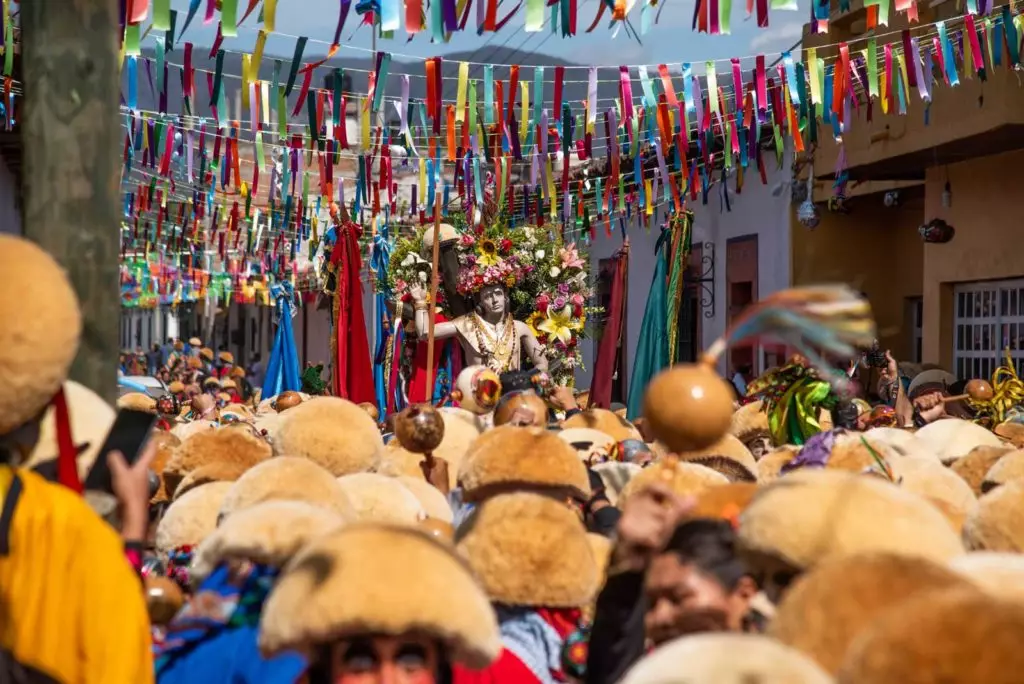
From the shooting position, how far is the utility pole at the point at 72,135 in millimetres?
3238

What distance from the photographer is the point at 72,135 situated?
3.26 m

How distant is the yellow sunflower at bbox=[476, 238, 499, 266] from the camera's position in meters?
10.9

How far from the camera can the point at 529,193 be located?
17.3 m

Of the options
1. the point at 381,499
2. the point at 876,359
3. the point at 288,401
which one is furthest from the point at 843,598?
the point at 876,359

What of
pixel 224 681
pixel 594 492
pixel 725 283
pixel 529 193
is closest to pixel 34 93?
pixel 224 681

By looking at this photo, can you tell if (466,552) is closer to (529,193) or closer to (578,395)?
(578,395)

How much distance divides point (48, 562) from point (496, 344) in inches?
332

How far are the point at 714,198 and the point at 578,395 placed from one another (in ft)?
36.9

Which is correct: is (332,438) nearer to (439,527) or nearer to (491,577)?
Answer: (439,527)

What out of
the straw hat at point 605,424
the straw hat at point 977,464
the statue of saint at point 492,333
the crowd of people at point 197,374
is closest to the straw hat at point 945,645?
the straw hat at point 977,464

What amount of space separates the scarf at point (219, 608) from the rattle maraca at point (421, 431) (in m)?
2.33

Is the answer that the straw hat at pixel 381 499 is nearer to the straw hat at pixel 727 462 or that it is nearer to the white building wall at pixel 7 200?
the straw hat at pixel 727 462

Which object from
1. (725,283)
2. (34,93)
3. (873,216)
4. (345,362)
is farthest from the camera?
(725,283)

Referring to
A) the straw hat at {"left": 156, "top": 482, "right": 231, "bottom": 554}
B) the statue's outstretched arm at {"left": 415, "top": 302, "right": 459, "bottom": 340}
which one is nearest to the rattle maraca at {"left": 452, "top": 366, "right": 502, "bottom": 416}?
the statue's outstretched arm at {"left": 415, "top": 302, "right": 459, "bottom": 340}
